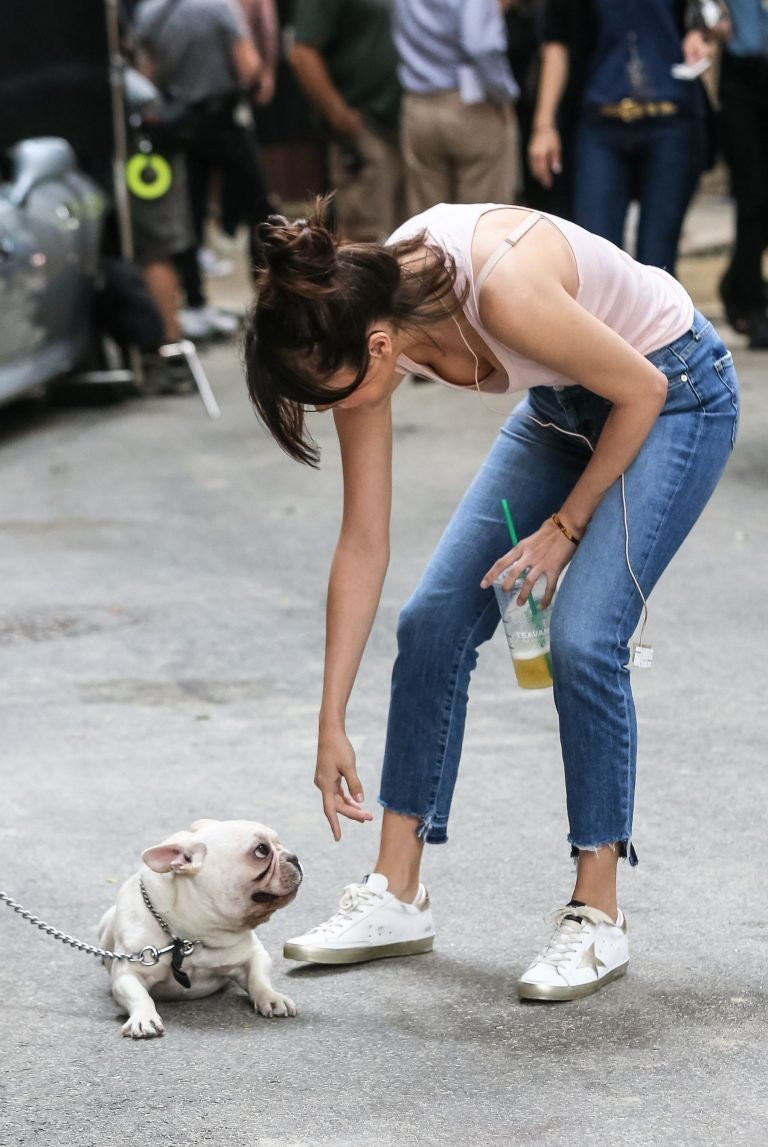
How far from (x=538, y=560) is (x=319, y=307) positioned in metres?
0.65

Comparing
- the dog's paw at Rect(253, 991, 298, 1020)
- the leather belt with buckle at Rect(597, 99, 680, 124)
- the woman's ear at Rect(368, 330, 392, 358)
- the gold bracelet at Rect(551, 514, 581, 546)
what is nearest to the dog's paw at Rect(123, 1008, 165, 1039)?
the dog's paw at Rect(253, 991, 298, 1020)

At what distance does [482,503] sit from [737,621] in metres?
2.62

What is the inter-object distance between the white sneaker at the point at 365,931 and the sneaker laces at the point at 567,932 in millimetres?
326

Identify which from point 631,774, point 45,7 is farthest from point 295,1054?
point 45,7

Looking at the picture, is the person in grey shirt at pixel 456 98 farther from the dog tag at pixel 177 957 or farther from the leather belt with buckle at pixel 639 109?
the dog tag at pixel 177 957

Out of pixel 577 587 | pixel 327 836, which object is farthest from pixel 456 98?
pixel 577 587

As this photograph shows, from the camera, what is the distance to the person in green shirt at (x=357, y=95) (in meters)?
10.1

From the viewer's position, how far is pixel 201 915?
3.54m

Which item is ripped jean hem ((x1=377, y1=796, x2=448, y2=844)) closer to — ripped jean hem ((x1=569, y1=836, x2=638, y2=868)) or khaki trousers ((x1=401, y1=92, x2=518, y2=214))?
ripped jean hem ((x1=569, y1=836, x2=638, y2=868))

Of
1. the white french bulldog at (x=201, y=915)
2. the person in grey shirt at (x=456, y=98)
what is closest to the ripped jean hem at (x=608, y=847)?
the white french bulldog at (x=201, y=915)

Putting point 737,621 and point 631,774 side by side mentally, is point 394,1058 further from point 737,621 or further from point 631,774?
point 737,621

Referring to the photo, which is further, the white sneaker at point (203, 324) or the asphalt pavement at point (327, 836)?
the white sneaker at point (203, 324)

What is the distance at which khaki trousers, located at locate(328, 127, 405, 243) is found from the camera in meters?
10.3

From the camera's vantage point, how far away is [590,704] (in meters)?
3.54
